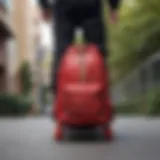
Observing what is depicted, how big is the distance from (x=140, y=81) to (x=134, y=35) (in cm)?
120

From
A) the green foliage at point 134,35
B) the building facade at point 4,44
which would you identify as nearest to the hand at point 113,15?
the green foliage at point 134,35

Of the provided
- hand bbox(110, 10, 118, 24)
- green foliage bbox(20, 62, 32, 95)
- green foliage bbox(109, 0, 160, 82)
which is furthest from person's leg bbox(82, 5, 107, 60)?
green foliage bbox(20, 62, 32, 95)

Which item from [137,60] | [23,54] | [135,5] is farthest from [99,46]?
[23,54]

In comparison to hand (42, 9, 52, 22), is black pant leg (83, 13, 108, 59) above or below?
below

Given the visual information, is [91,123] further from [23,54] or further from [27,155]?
[23,54]

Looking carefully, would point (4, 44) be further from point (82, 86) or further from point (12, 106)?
point (82, 86)

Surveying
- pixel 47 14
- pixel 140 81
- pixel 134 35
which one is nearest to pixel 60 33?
pixel 47 14

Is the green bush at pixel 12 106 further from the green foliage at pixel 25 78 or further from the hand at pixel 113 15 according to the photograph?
the hand at pixel 113 15

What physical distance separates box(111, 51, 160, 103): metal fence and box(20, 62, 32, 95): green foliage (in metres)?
9.17

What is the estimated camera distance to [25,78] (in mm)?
25219

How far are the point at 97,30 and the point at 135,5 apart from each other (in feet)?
31.8

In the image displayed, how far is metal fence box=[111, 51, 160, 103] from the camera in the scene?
44.2ft

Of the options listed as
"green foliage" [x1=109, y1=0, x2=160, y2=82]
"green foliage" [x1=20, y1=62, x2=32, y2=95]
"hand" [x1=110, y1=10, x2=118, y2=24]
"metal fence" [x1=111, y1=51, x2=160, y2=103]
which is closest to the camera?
"hand" [x1=110, y1=10, x2=118, y2=24]

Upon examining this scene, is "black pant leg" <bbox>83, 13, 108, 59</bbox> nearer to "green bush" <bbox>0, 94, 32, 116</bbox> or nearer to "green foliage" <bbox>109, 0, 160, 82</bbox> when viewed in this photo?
"green foliage" <bbox>109, 0, 160, 82</bbox>
